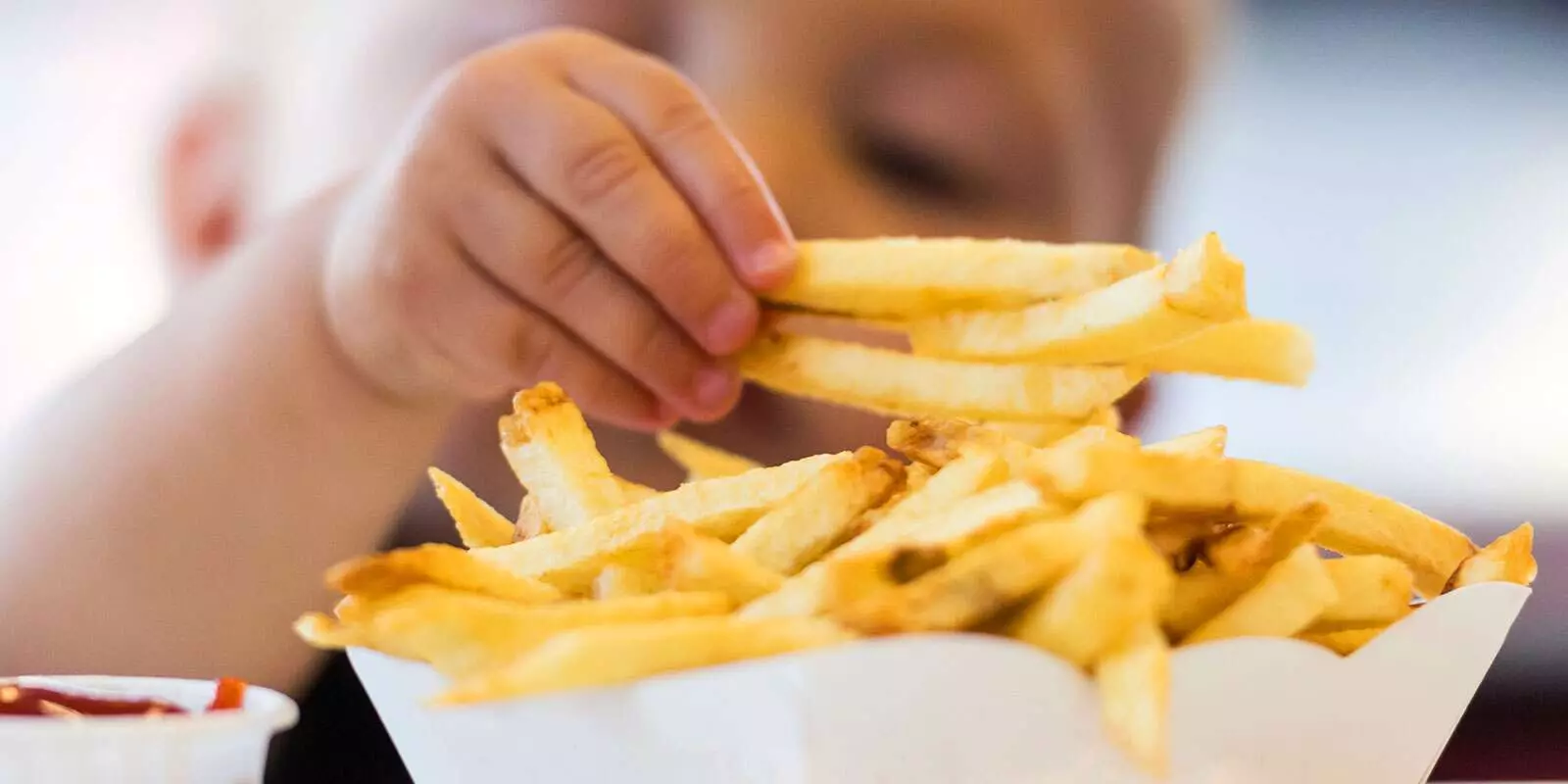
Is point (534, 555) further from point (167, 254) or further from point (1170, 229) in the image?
point (167, 254)

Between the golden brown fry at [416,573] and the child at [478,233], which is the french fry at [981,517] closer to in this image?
the golden brown fry at [416,573]

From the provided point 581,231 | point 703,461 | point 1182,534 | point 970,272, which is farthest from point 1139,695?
point 581,231

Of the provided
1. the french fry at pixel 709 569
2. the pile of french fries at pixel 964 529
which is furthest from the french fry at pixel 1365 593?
the french fry at pixel 709 569

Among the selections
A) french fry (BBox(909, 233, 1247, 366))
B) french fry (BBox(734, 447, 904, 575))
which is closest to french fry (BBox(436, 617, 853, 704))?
french fry (BBox(734, 447, 904, 575))

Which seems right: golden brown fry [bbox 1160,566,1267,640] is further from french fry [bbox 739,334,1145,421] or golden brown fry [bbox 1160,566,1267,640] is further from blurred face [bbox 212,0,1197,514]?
blurred face [bbox 212,0,1197,514]

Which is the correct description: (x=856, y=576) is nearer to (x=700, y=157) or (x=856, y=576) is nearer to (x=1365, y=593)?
(x=1365, y=593)
